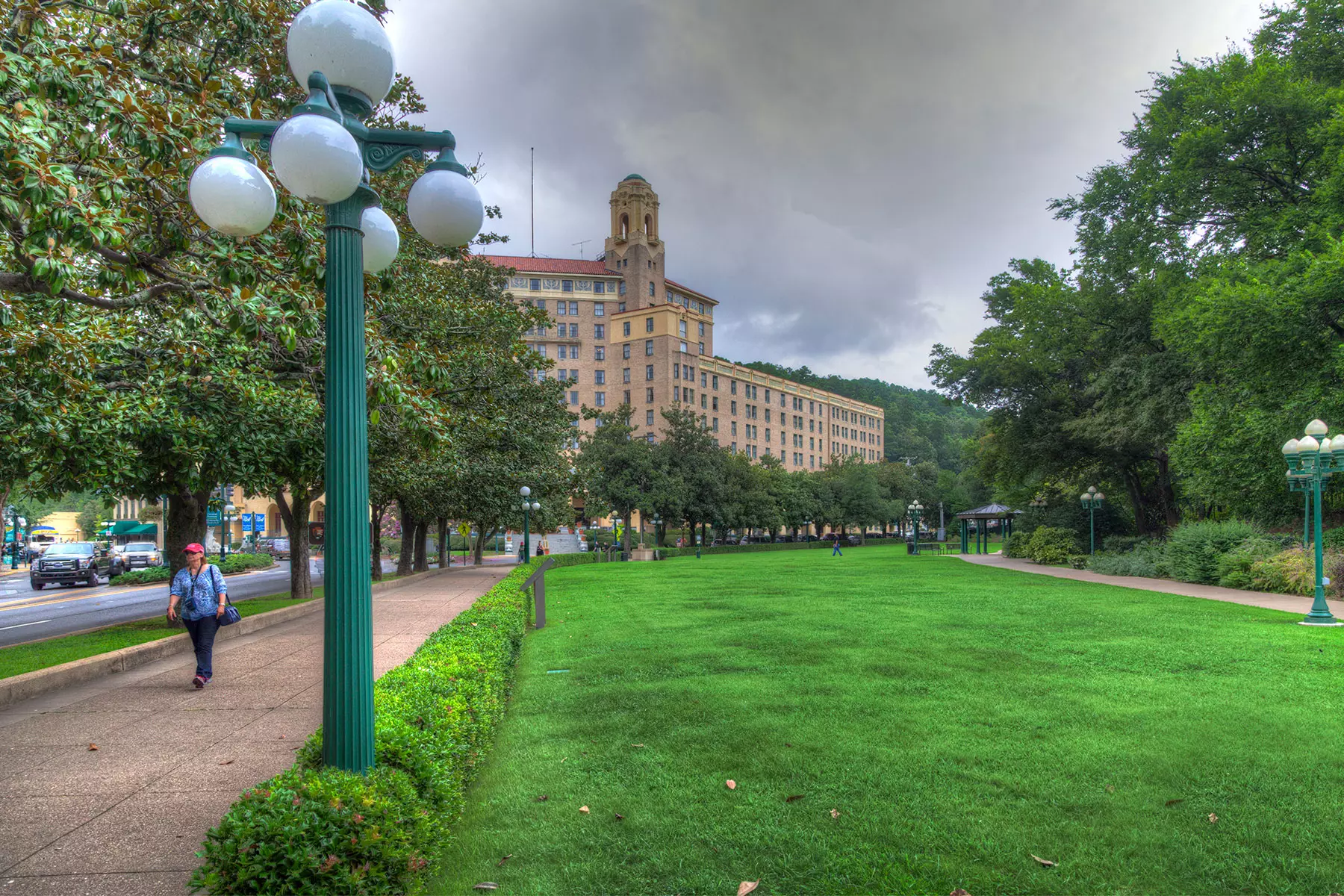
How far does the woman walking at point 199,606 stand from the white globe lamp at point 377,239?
6362 mm

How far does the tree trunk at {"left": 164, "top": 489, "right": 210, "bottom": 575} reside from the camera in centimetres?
1504

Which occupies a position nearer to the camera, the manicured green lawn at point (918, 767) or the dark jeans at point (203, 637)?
the manicured green lawn at point (918, 767)

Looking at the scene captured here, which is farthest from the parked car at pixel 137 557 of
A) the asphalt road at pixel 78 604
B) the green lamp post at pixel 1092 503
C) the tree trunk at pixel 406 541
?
the green lamp post at pixel 1092 503

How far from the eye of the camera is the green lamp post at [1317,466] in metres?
14.2

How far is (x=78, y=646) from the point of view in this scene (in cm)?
1190

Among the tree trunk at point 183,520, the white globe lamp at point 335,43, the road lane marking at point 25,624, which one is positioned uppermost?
the white globe lamp at point 335,43

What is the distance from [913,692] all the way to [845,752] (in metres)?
2.36

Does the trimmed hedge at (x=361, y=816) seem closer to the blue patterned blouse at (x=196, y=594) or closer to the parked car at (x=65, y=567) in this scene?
the blue patterned blouse at (x=196, y=594)

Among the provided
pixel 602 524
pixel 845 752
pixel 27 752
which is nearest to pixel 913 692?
pixel 845 752

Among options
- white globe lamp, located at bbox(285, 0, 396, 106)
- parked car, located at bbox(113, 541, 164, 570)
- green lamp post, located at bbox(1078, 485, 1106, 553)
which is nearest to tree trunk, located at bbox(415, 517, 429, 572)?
parked car, located at bbox(113, 541, 164, 570)

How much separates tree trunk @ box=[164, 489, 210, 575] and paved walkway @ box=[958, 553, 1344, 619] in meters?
21.5

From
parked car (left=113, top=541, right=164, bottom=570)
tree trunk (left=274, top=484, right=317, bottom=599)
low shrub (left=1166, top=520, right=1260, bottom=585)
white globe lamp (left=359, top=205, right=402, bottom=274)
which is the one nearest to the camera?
white globe lamp (left=359, top=205, right=402, bottom=274)

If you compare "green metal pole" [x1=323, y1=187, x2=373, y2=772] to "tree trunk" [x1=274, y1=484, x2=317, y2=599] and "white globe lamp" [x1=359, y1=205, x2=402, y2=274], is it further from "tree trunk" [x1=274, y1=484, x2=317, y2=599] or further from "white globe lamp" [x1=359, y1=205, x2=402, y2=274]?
"tree trunk" [x1=274, y1=484, x2=317, y2=599]

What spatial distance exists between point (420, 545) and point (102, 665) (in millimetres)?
26417
